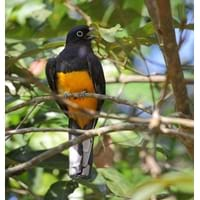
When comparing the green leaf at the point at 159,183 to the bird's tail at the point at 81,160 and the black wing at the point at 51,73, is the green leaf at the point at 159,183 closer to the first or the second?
the bird's tail at the point at 81,160

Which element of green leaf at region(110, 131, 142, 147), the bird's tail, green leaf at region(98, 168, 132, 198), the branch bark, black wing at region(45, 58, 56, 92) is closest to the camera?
the branch bark

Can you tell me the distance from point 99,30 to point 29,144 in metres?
0.90

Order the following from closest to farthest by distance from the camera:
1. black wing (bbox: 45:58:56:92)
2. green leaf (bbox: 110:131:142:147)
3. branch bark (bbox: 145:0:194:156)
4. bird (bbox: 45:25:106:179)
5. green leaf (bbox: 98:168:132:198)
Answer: branch bark (bbox: 145:0:194:156)
green leaf (bbox: 98:168:132:198)
green leaf (bbox: 110:131:142:147)
bird (bbox: 45:25:106:179)
black wing (bbox: 45:58:56:92)

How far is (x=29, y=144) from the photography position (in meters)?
3.26

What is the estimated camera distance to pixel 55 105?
3.40m

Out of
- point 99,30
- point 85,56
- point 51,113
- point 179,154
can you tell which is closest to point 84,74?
point 85,56

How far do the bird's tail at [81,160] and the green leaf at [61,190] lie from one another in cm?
6

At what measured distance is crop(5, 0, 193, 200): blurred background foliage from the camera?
2955 millimetres

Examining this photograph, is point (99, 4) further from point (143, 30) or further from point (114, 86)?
point (143, 30)

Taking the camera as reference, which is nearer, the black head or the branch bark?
the branch bark

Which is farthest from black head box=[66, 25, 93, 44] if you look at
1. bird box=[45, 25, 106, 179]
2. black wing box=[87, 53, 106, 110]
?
black wing box=[87, 53, 106, 110]

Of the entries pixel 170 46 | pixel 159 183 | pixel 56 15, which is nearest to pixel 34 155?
pixel 56 15

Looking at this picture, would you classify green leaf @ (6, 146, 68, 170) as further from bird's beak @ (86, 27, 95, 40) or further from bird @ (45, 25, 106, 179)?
bird's beak @ (86, 27, 95, 40)

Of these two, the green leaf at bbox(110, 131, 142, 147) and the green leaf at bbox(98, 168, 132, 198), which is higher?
the green leaf at bbox(110, 131, 142, 147)
